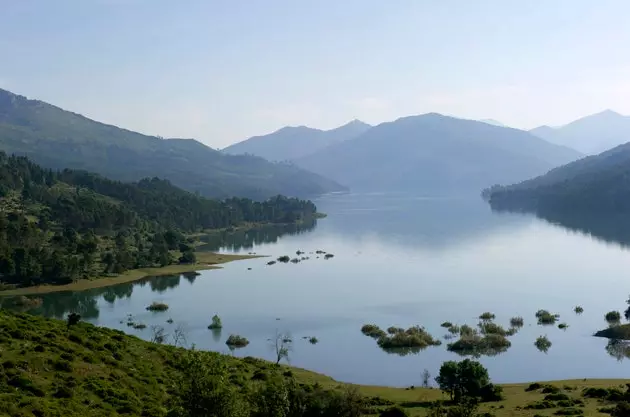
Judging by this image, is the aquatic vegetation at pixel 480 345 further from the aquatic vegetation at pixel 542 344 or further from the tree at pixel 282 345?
the tree at pixel 282 345

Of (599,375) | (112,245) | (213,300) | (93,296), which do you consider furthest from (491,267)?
(112,245)

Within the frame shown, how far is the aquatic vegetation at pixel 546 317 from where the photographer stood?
8950 centimetres

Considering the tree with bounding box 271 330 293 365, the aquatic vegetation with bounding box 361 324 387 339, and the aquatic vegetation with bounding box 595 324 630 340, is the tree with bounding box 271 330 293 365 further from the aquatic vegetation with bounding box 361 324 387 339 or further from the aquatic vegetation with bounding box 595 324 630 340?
the aquatic vegetation with bounding box 595 324 630 340

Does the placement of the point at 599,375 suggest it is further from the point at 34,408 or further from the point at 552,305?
the point at 34,408

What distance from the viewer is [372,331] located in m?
85.3

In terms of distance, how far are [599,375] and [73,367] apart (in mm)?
54163

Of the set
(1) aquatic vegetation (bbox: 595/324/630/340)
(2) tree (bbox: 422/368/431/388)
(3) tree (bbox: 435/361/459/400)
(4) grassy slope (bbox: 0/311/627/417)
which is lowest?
(2) tree (bbox: 422/368/431/388)

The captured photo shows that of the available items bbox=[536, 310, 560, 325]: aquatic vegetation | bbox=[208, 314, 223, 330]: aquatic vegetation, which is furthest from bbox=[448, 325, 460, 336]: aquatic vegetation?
bbox=[208, 314, 223, 330]: aquatic vegetation

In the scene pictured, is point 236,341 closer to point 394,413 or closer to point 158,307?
point 158,307

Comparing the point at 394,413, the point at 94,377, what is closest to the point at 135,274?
the point at 94,377

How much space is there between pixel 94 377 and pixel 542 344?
195 feet

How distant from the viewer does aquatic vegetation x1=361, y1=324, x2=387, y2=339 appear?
84.2 metres

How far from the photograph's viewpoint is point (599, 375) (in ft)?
213

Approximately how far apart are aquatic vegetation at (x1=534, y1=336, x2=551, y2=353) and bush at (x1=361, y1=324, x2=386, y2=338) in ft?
67.0
